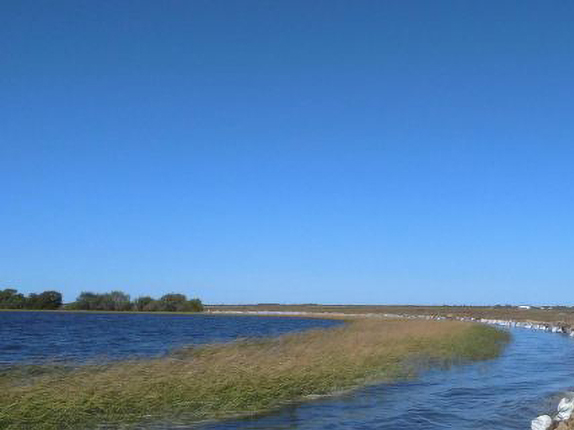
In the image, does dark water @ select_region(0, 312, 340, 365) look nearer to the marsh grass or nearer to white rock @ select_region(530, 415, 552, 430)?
the marsh grass

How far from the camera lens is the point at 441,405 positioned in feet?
70.2

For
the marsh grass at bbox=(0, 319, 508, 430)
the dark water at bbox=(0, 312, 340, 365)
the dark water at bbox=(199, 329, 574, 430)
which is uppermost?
the dark water at bbox=(0, 312, 340, 365)

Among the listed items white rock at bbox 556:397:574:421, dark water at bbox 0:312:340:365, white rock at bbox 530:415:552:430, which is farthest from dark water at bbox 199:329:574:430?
dark water at bbox 0:312:340:365

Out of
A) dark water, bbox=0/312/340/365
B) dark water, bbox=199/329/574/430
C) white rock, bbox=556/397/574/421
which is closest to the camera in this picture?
white rock, bbox=556/397/574/421

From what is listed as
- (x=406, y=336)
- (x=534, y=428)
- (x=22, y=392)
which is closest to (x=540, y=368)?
(x=406, y=336)

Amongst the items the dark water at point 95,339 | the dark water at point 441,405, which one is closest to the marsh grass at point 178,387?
the dark water at point 441,405

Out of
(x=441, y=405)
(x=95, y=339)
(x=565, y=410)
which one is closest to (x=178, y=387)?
(x=441, y=405)

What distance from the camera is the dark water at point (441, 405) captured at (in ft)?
58.7

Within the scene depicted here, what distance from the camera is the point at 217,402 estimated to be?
61.8 feet

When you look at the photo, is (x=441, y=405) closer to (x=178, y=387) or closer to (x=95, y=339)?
(x=178, y=387)

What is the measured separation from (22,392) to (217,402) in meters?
4.96

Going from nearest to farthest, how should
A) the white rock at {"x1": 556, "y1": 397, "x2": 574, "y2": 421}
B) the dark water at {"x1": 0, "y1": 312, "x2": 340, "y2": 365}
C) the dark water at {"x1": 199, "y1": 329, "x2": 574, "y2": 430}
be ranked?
the white rock at {"x1": 556, "y1": 397, "x2": 574, "y2": 421} → the dark water at {"x1": 199, "y1": 329, "x2": 574, "y2": 430} → the dark water at {"x1": 0, "y1": 312, "x2": 340, "y2": 365}

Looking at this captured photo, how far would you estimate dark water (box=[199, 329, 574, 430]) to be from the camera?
17.9m

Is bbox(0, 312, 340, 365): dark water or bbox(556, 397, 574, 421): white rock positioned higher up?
bbox(0, 312, 340, 365): dark water
